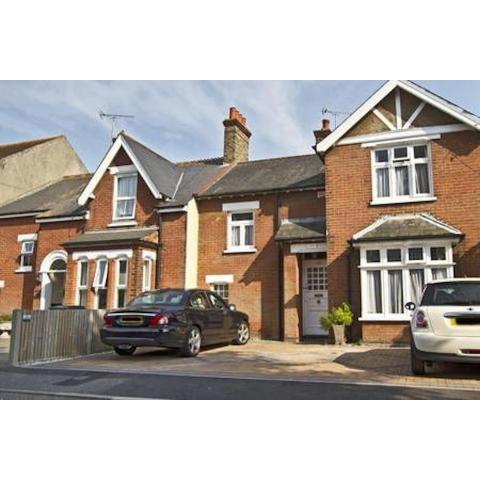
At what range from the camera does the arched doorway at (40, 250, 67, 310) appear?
19781 millimetres

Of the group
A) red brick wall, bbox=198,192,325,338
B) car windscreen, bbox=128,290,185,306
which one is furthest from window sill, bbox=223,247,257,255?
car windscreen, bbox=128,290,185,306

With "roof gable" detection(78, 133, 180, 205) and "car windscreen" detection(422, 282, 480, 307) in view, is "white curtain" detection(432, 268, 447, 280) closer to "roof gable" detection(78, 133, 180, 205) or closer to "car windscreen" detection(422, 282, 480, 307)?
"car windscreen" detection(422, 282, 480, 307)

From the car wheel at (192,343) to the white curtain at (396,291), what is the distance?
18.6ft

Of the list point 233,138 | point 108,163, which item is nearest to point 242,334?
point 108,163

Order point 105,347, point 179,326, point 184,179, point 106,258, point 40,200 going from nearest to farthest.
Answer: point 179,326 < point 105,347 < point 106,258 < point 184,179 < point 40,200

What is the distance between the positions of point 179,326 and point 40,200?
51.3 ft

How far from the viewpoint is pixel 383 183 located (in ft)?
47.9

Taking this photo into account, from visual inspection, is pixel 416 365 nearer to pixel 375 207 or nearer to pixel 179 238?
pixel 375 207

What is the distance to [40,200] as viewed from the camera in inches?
905

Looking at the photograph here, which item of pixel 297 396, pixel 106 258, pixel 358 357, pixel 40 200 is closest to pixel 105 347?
pixel 106 258

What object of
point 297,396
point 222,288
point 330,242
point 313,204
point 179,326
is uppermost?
point 313,204

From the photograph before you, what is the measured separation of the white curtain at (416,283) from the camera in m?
13.1

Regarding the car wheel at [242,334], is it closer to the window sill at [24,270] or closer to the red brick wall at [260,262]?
the red brick wall at [260,262]

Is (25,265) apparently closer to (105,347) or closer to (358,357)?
(105,347)
